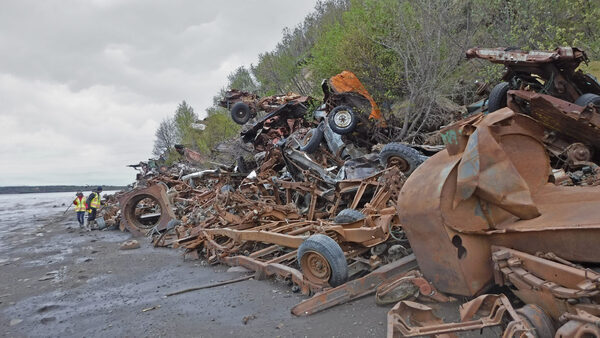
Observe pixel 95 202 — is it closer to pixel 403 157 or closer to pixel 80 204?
pixel 80 204

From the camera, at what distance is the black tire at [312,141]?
8.18 meters

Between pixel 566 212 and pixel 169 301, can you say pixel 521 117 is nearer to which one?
pixel 566 212

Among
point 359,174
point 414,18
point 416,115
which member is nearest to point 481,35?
point 414,18

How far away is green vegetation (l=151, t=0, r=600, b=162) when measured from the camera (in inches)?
374

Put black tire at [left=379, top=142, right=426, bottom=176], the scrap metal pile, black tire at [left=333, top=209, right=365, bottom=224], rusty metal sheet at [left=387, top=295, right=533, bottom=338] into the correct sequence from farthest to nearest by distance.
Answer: black tire at [left=379, top=142, right=426, bottom=176] → black tire at [left=333, top=209, right=365, bottom=224] → the scrap metal pile → rusty metal sheet at [left=387, top=295, right=533, bottom=338]

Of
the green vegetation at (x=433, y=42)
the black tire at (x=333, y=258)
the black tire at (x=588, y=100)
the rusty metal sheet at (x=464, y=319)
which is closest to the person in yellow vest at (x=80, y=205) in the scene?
the green vegetation at (x=433, y=42)

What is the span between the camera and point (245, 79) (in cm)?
3903

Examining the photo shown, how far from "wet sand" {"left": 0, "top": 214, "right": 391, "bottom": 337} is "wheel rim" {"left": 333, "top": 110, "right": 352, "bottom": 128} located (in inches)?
175

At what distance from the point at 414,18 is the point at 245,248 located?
813cm

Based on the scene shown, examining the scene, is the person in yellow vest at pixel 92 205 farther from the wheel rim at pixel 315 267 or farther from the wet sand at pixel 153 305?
the wheel rim at pixel 315 267

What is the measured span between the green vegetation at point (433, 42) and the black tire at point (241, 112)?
13.5ft

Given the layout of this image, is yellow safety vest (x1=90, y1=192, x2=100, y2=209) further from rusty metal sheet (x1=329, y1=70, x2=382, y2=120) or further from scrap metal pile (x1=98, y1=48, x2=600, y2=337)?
rusty metal sheet (x1=329, y1=70, x2=382, y2=120)

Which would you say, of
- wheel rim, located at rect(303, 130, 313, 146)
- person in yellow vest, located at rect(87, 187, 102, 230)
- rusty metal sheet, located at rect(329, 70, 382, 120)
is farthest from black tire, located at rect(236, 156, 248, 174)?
person in yellow vest, located at rect(87, 187, 102, 230)

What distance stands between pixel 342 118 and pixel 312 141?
91 cm
